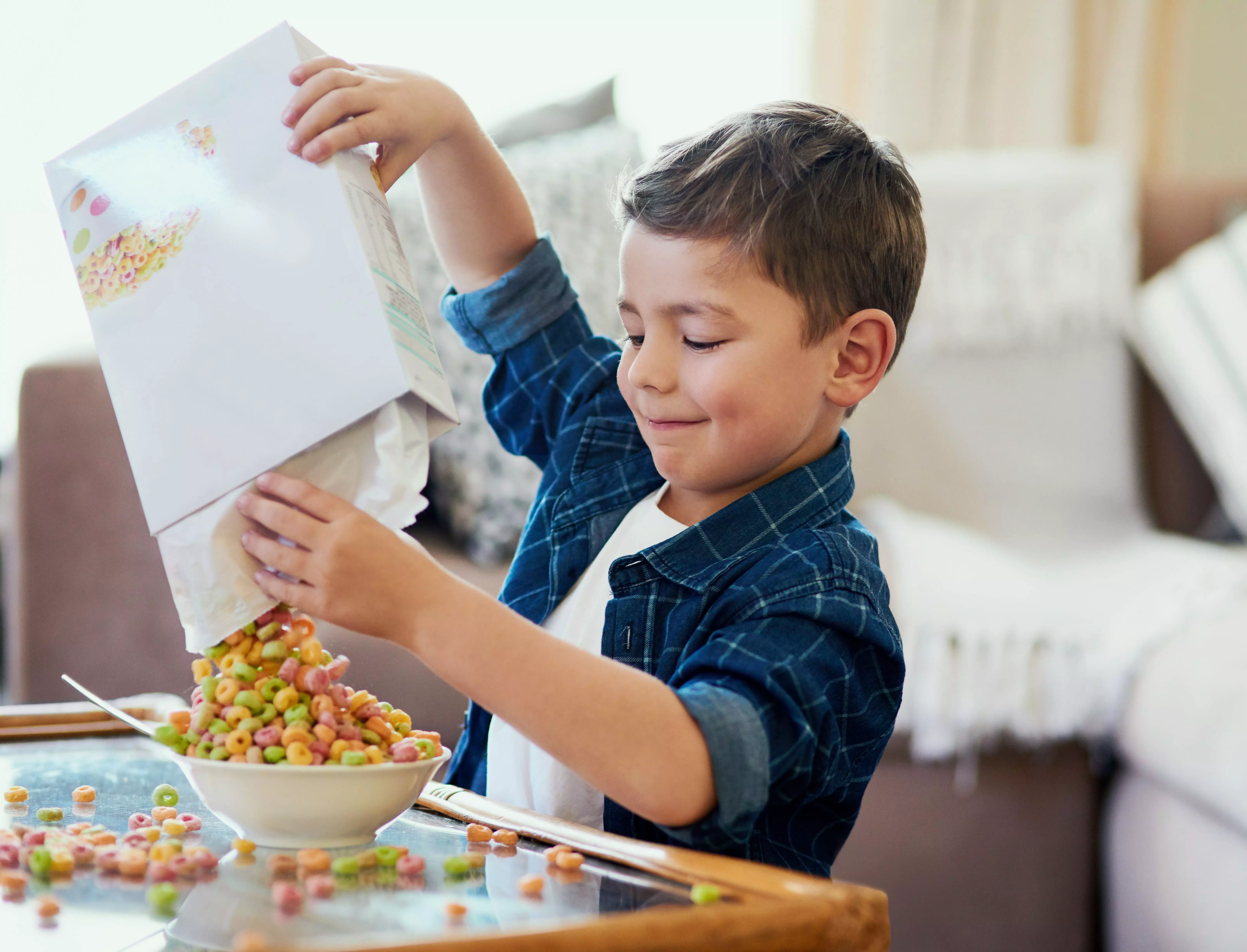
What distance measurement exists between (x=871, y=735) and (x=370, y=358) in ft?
1.22

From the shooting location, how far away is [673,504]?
84 centimetres

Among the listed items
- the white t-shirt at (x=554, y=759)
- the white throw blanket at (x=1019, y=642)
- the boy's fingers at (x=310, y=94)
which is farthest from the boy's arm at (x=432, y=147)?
the white throw blanket at (x=1019, y=642)

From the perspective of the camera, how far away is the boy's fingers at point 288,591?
1.82 feet

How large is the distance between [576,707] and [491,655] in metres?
0.05

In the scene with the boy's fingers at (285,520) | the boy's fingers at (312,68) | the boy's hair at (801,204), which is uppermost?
the boy's fingers at (312,68)

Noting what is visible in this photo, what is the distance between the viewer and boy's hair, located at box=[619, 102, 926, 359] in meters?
0.71

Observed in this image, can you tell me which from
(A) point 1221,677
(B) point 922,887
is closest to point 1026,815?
(B) point 922,887

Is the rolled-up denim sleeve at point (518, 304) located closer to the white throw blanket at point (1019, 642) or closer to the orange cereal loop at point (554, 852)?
the orange cereal loop at point (554, 852)

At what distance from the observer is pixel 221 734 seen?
58 centimetres

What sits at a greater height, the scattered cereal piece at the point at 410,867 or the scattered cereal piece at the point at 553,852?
the scattered cereal piece at the point at 410,867

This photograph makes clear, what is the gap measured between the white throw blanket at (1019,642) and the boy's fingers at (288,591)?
0.92m

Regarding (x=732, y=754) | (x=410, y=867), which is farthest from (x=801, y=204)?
(x=410, y=867)

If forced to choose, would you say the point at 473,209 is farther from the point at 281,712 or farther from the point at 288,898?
the point at 288,898

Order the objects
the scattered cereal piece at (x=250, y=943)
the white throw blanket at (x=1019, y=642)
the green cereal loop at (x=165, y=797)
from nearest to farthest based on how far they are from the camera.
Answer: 1. the scattered cereal piece at (x=250, y=943)
2. the green cereal loop at (x=165, y=797)
3. the white throw blanket at (x=1019, y=642)
